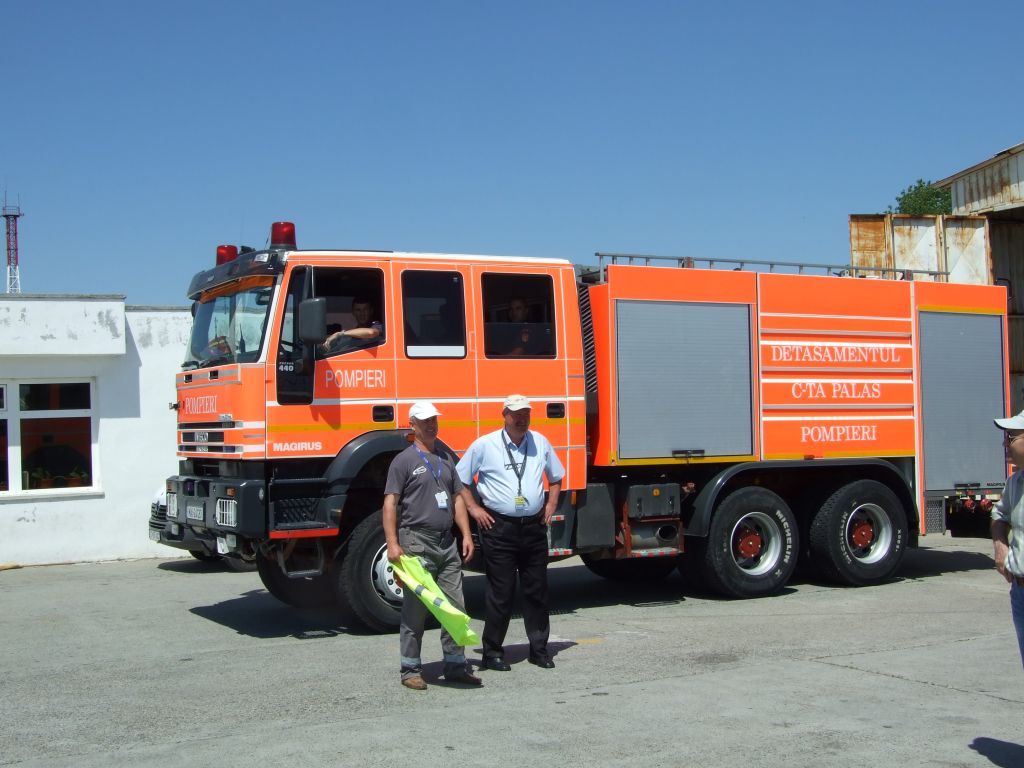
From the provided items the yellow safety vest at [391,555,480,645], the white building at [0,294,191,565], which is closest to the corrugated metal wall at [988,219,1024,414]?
the white building at [0,294,191,565]

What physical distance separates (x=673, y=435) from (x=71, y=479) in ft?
30.9

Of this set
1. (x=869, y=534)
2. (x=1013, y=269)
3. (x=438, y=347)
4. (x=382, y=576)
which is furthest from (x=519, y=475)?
(x=1013, y=269)

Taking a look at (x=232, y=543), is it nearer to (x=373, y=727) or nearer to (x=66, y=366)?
(x=373, y=727)

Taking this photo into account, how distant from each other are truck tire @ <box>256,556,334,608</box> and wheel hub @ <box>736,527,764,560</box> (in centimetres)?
387

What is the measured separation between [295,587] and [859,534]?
5.64 meters

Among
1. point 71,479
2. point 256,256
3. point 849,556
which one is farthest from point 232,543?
point 71,479

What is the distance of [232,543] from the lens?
895 cm

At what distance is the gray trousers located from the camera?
718 centimetres

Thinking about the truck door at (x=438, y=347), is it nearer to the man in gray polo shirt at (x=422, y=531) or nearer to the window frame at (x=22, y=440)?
the man in gray polo shirt at (x=422, y=531)

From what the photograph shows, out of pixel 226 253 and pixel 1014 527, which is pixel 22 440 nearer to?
pixel 226 253

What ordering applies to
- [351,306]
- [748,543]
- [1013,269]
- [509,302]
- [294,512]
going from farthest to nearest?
[1013,269] → [748,543] → [509,302] → [351,306] → [294,512]

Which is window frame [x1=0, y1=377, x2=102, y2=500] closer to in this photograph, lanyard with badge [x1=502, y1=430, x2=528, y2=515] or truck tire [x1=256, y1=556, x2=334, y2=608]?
truck tire [x1=256, y1=556, x2=334, y2=608]

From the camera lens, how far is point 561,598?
444 inches

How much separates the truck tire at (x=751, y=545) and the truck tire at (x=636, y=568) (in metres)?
1.19
